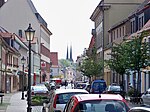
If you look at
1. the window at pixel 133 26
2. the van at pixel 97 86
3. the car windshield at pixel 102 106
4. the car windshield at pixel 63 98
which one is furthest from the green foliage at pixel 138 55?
the car windshield at pixel 102 106

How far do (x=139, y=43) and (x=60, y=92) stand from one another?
22328 millimetres

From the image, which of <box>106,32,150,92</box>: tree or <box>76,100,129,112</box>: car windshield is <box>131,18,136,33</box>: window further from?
<box>76,100,129,112</box>: car windshield

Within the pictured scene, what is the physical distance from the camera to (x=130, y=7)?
249ft

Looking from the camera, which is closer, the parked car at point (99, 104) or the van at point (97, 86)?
the parked car at point (99, 104)

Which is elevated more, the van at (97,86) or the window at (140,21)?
the window at (140,21)

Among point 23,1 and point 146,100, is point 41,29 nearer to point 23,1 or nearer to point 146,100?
point 23,1

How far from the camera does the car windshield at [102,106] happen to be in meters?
11.1

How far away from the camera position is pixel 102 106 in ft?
36.7

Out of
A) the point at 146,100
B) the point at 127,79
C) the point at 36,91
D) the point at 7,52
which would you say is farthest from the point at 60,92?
the point at 7,52

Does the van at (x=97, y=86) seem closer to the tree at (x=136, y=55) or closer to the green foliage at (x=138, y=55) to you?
the tree at (x=136, y=55)

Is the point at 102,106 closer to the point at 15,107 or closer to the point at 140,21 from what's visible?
the point at 15,107

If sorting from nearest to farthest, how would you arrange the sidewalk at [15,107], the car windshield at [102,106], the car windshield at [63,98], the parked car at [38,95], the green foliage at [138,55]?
the car windshield at [102,106] < the car windshield at [63,98] < the sidewalk at [15,107] < the parked car at [38,95] < the green foliage at [138,55]

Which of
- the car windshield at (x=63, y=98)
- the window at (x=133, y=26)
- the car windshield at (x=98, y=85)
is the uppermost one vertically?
the window at (x=133, y=26)

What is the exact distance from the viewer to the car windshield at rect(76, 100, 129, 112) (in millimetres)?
11086
